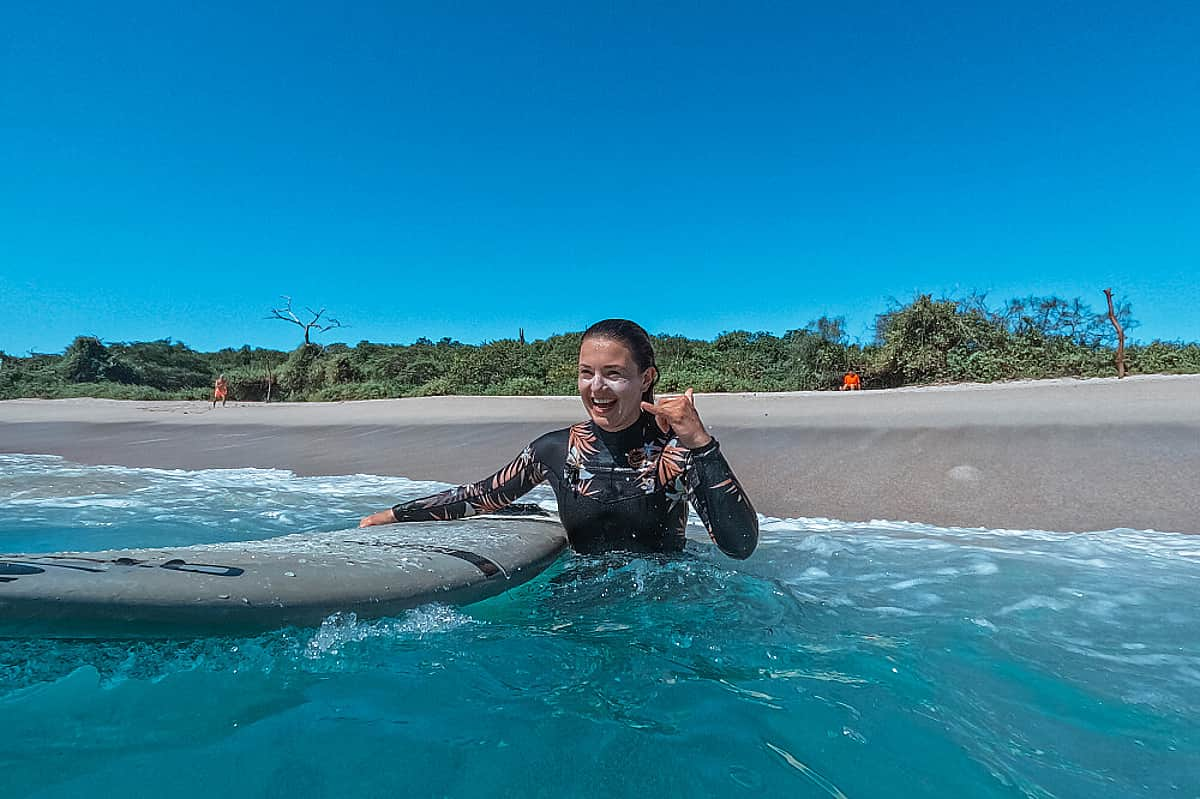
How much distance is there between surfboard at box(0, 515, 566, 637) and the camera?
5.10 feet

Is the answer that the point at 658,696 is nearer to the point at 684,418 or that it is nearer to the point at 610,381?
the point at 684,418

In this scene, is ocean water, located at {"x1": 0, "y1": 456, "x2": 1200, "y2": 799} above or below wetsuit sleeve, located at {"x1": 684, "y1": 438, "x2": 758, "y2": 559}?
below

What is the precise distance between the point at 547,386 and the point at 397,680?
15532mm

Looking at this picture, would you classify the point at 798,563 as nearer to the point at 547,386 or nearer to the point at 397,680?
the point at 397,680

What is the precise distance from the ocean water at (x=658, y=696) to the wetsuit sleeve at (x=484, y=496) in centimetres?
37

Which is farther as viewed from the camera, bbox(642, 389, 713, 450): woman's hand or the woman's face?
the woman's face

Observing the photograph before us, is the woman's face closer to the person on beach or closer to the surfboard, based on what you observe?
the person on beach

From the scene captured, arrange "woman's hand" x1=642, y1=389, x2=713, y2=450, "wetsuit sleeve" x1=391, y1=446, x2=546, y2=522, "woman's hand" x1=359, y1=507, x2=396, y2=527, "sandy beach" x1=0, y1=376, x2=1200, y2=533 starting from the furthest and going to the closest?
"sandy beach" x1=0, y1=376, x2=1200, y2=533 < "woman's hand" x1=359, y1=507, x2=396, y2=527 < "wetsuit sleeve" x1=391, y1=446, x2=546, y2=522 < "woman's hand" x1=642, y1=389, x2=713, y2=450

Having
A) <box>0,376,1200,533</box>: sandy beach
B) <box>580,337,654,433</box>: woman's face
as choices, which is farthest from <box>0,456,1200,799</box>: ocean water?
<box>0,376,1200,533</box>: sandy beach

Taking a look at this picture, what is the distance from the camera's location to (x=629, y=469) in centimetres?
245

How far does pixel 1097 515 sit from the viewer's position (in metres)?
3.79

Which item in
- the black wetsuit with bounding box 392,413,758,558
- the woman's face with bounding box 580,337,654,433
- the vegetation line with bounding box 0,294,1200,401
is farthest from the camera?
the vegetation line with bounding box 0,294,1200,401

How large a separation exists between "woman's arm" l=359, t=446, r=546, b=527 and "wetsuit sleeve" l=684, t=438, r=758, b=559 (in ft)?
2.44

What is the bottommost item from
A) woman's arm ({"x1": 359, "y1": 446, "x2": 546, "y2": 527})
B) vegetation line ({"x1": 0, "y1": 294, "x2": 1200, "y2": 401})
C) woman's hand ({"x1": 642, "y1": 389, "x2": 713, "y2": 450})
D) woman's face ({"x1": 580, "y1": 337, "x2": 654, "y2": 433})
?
woman's arm ({"x1": 359, "y1": 446, "x2": 546, "y2": 527})
